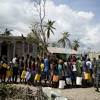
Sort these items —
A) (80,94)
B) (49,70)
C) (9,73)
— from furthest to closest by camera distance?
(9,73) → (49,70) → (80,94)

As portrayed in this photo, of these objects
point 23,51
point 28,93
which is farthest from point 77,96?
point 23,51

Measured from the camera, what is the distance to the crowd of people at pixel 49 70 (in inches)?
683

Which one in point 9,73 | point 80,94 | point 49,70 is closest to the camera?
point 80,94

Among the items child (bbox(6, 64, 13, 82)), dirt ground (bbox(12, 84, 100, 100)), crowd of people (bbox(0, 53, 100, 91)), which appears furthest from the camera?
child (bbox(6, 64, 13, 82))

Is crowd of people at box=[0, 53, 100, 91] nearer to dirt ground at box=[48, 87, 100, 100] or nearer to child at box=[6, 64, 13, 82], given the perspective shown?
child at box=[6, 64, 13, 82]

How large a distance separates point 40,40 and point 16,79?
21396mm

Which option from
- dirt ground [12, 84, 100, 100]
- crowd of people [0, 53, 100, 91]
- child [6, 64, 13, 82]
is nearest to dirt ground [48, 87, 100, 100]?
dirt ground [12, 84, 100, 100]

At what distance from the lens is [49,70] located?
17672 millimetres

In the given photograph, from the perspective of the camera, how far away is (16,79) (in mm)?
18750

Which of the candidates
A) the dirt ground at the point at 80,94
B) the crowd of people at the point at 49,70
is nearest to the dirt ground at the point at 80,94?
the dirt ground at the point at 80,94

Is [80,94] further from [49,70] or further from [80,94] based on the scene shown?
[49,70]

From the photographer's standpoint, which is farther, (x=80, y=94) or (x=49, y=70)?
(x=49, y=70)

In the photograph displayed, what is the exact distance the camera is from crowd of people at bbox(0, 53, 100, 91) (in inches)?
683

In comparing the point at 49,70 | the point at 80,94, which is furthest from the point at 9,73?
the point at 80,94
